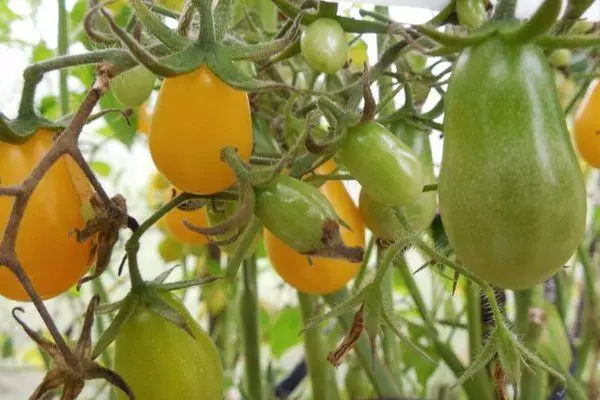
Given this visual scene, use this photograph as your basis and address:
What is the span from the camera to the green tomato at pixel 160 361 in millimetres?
481

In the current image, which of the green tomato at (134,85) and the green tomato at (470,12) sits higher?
the green tomato at (134,85)

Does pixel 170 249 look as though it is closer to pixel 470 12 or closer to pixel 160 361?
pixel 160 361

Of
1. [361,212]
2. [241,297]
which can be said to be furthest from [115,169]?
[361,212]

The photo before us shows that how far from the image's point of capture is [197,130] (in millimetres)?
384

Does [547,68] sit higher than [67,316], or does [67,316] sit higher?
[67,316]

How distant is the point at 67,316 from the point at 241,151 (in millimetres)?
1373

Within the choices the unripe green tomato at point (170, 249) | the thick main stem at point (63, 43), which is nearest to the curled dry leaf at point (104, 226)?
the thick main stem at point (63, 43)

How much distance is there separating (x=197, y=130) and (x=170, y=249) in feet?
2.03

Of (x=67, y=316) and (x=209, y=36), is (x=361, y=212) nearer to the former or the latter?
(x=209, y=36)

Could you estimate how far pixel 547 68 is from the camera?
35 centimetres

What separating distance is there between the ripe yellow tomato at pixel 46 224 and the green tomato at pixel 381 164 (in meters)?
0.15

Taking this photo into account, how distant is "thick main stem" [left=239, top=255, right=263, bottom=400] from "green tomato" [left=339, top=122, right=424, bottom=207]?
15.2 inches

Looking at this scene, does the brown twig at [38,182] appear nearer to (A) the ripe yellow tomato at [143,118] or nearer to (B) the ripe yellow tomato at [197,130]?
(B) the ripe yellow tomato at [197,130]

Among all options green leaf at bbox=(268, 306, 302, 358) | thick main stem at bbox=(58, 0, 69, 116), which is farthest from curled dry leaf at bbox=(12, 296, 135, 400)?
green leaf at bbox=(268, 306, 302, 358)
